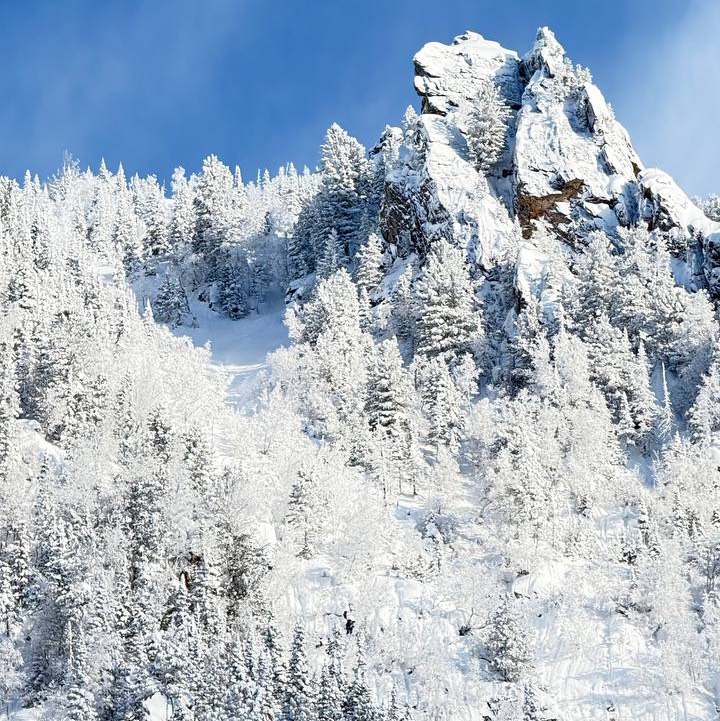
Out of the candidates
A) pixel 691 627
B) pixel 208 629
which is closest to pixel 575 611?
pixel 691 627

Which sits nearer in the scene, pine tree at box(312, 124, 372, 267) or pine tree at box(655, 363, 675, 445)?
pine tree at box(655, 363, 675, 445)

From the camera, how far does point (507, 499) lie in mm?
54438

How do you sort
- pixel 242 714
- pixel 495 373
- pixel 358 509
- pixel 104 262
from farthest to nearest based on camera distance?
pixel 104 262
pixel 495 373
pixel 358 509
pixel 242 714

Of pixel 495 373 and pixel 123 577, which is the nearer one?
pixel 123 577

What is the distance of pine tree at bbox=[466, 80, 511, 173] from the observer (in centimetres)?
9312

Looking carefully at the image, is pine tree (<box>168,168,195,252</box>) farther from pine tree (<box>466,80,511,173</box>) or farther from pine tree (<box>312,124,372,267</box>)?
pine tree (<box>466,80,511,173</box>)

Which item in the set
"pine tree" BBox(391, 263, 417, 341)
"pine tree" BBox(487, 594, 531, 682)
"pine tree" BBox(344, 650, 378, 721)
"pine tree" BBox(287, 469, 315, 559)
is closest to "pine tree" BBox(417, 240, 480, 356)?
"pine tree" BBox(391, 263, 417, 341)

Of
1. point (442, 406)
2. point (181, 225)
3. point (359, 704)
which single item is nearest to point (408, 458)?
point (442, 406)

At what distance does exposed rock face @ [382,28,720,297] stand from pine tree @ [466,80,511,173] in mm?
1121

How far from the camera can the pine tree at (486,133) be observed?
3666 inches

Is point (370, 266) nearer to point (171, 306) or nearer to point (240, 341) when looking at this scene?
point (240, 341)

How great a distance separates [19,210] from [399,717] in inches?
2851

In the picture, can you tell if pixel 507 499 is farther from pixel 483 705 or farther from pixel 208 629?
pixel 208 629

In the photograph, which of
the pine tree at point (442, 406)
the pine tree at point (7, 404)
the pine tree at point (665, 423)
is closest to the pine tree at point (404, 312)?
the pine tree at point (442, 406)
